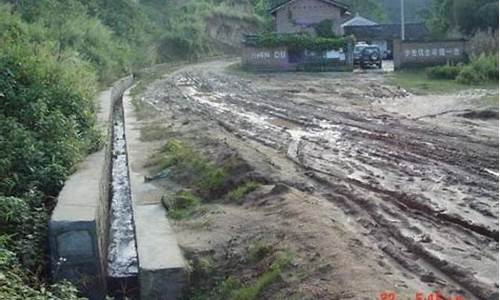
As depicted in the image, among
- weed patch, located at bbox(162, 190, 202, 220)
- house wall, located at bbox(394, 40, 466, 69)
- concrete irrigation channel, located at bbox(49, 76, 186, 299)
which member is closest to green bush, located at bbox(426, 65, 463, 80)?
house wall, located at bbox(394, 40, 466, 69)

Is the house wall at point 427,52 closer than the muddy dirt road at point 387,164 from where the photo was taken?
No

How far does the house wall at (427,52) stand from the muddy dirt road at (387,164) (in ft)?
32.6

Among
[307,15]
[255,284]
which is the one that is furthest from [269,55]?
[255,284]

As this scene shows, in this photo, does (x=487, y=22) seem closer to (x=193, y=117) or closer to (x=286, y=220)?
(x=193, y=117)

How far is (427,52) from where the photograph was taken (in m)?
35.9

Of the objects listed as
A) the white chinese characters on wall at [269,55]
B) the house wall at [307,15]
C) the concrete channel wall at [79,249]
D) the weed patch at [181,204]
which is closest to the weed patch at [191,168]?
the weed patch at [181,204]

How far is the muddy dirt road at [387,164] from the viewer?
6.97 meters

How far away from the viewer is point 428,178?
1091 cm

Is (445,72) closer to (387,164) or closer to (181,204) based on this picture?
(387,164)

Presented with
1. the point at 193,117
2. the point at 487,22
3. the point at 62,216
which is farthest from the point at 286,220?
the point at 487,22

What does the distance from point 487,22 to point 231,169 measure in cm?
3332

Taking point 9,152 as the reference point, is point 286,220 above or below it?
below

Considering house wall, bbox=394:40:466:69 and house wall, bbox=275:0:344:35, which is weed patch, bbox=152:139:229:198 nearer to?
house wall, bbox=394:40:466:69

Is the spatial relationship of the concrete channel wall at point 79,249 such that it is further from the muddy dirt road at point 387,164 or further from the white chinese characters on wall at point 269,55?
the white chinese characters on wall at point 269,55
